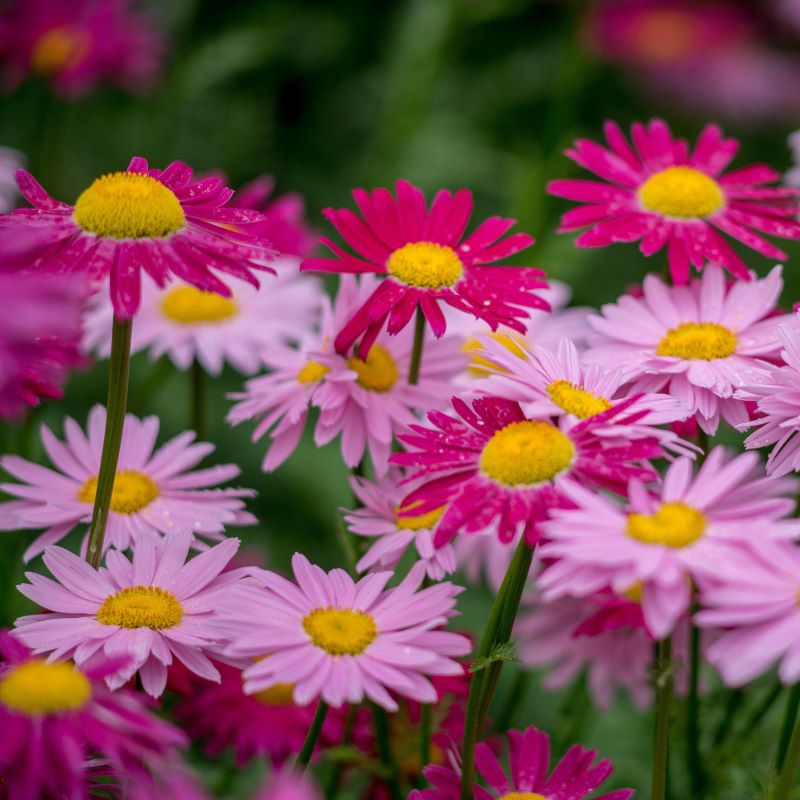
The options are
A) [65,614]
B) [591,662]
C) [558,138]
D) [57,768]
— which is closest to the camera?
[57,768]

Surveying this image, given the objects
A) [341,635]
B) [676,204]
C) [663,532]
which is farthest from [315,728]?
[676,204]

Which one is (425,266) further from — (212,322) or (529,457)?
(212,322)

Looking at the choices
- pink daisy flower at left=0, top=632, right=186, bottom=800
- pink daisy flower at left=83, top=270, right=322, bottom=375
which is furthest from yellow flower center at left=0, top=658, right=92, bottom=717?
pink daisy flower at left=83, top=270, right=322, bottom=375

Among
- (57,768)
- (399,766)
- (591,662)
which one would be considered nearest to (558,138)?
(591,662)

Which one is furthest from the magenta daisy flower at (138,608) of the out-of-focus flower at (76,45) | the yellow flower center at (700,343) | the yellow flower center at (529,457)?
the out-of-focus flower at (76,45)

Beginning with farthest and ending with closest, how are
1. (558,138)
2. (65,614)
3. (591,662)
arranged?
1. (558,138)
2. (591,662)
3. (65,614)

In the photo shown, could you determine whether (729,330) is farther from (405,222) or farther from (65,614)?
(65,614)
